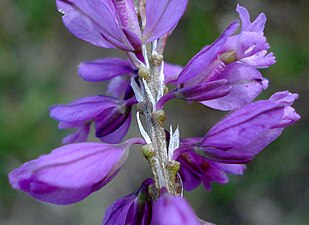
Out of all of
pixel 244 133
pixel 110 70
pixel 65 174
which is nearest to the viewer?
pixel 65 174

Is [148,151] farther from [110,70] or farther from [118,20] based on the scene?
[110,70]

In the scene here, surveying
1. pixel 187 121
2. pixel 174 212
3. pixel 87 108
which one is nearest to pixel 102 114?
pixel 87 108

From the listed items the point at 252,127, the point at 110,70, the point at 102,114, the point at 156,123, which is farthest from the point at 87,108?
the point at 252,127

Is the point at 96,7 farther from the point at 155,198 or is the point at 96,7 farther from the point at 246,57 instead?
the point at 155,198

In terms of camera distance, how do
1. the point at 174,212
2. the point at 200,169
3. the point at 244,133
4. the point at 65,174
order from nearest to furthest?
the point at 174,212, the point at 65,174, the point at 244,133, the point at 200,169

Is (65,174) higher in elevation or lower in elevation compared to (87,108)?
higher

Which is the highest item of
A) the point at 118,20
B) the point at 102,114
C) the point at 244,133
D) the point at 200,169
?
the point at 118,20

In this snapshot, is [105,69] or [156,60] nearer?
[156,60]
